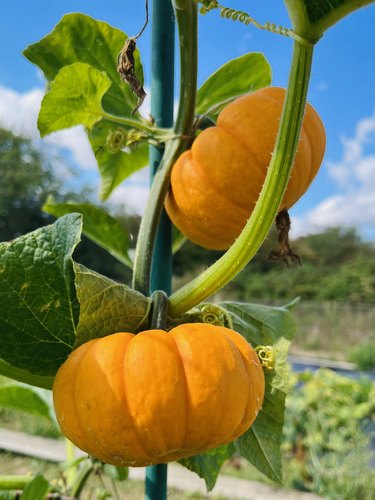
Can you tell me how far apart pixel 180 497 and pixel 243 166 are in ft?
10.1

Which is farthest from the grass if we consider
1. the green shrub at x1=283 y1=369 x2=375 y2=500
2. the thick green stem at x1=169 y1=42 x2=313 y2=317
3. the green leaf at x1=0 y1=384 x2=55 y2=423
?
the thick green stem at x1=169 y1=42 x2=313 y2=317

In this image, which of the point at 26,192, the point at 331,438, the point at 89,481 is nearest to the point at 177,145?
the point at 331,438

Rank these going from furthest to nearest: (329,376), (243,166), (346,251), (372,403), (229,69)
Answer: (346,251)
(329,376)
(372,403)
(229,69)
(243,166)

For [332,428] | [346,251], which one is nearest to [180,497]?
[332,428]

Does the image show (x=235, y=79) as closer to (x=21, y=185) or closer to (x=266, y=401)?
(x=266, y=401)

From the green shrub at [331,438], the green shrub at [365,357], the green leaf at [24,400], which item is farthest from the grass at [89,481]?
the green shrub at [365,357]

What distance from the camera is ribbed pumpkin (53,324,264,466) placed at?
1.43 ft

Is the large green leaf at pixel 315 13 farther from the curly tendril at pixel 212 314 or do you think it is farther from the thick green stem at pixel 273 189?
the curly tendril at pixel 212 314

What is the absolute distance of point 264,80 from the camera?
2.75 ft

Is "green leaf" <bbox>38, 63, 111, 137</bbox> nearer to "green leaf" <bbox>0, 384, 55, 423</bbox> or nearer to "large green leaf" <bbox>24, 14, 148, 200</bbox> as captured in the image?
"large green leaf" <bbox>24, 14, 148, 200</bbox>

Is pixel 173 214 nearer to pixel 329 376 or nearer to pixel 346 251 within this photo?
pixel 329 376

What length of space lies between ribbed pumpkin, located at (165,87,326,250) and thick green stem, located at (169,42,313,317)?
0.39 feet

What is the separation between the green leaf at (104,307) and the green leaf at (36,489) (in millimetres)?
215

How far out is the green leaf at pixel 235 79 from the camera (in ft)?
2.64
